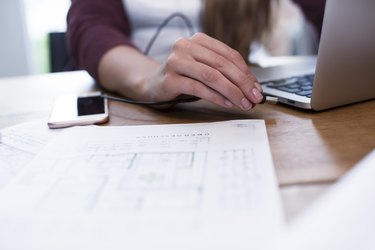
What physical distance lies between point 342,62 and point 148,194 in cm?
30

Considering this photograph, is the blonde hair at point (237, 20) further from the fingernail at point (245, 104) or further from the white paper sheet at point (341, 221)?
the white paper sheet at point (341, 221)

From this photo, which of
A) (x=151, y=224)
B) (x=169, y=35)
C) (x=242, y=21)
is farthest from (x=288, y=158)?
(x=169, y=35)

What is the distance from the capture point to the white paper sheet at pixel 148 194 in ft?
0.82

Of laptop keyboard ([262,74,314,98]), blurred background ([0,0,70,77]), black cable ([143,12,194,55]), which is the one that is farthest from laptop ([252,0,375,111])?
blurred background ([0,0,70,77])

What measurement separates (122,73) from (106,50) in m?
0.09

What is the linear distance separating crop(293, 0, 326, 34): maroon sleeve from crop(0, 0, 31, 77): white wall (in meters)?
1.59

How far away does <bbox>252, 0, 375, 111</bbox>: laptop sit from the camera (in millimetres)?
459

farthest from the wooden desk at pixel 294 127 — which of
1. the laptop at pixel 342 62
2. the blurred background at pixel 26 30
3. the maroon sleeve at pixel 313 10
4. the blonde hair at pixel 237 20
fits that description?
the blurred background at pixel 26 30

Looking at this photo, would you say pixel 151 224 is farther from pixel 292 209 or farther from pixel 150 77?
pixel 150 77

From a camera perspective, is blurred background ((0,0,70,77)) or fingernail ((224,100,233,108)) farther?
blurred background ((0,0,70,77))

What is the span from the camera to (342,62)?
49cm

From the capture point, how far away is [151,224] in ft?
0.87

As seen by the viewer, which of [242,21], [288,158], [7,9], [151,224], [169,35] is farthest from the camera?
[7,9]

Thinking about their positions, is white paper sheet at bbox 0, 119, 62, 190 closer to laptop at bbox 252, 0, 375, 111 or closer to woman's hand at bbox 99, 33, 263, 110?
woman's hand at bbox 99, 33, 263, 110
